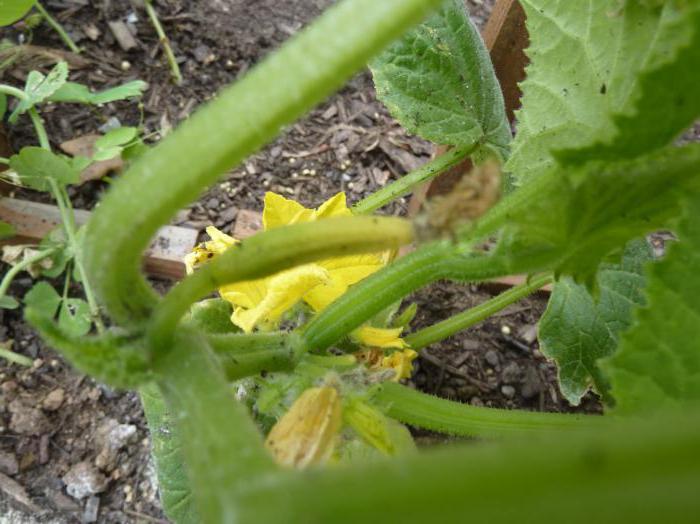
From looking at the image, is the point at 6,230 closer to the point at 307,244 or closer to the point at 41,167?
the point at 41,167

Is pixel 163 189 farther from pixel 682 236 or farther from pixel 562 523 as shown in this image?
pixel 682 236

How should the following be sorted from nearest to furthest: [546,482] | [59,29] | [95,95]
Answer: [546,482] → [95,95] → [59,29]

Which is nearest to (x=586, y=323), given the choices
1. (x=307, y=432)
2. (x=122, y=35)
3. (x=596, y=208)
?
(x=596, y=208)

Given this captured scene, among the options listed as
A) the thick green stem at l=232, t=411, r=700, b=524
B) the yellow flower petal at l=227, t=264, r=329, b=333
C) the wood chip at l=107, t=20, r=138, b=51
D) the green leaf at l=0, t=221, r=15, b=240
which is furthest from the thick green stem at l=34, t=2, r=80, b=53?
the thick green stem at l=232, t=411, r=700, b=524

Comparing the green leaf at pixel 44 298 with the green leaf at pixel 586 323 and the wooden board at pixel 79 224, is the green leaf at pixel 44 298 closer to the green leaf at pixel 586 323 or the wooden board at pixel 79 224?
the wooden board at pixel 79 224

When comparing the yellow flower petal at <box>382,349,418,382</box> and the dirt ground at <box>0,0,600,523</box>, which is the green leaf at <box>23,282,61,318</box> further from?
the yellow flower petal at <box>382,349,418,382</box>
